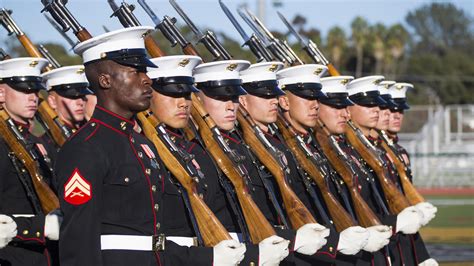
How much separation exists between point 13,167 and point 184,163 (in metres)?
1.45

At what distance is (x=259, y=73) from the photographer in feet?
24.9

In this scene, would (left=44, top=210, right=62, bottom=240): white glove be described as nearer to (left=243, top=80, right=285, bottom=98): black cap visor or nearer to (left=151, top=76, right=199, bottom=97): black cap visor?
(left=151, top=76, right=199, bottom=97): black cap visor

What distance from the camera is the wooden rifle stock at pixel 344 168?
8.16 m

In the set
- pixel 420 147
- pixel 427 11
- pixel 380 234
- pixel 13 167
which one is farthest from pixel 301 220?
pixel 427 11

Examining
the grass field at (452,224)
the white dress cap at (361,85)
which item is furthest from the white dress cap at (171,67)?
the grass field at (452,224)

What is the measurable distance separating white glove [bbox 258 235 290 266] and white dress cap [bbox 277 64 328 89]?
2133 mm

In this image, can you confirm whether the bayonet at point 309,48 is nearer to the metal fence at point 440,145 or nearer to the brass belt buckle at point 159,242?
the brass belt buckle at point 159,242

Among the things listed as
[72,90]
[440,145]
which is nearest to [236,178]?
[72,90]

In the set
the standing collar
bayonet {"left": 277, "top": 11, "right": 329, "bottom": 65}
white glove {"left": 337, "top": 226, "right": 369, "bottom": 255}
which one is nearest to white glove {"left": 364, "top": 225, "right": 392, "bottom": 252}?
white glove {"left": 337, "top": 226, "right": 369, "bottom": 255}

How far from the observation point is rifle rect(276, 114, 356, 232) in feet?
25.4

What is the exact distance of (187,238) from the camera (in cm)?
600

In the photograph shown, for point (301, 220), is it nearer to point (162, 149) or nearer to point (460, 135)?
point (162, 149)

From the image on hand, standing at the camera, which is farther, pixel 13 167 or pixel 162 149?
pixel 13 167

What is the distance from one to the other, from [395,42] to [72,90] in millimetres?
49792
